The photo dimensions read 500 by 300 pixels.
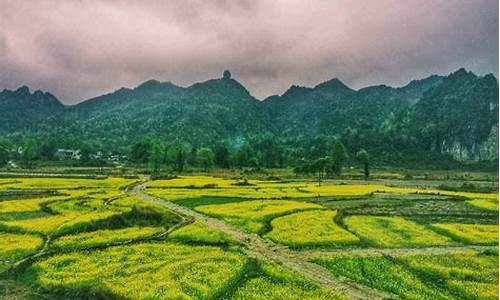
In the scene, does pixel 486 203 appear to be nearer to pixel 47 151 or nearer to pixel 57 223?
pixel 57 223

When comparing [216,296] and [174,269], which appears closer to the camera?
[216,296]

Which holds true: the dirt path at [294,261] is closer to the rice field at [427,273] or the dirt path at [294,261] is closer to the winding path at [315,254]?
the winding path at [315,254]

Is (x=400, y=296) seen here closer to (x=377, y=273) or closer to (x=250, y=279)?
(x=377, y=273)

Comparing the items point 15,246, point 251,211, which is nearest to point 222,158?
point 251,211

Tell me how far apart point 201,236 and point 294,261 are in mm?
10409

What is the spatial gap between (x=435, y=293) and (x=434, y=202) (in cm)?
4390

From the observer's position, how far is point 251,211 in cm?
5206

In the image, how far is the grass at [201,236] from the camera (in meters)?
37.3

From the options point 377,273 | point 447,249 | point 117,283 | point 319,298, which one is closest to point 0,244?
point 117,283

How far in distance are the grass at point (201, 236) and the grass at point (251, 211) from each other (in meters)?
4.08

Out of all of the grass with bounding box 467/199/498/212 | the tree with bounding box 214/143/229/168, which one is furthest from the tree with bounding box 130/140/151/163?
the grass with bounding box 467/199/498/212

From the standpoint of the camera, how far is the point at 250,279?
27.8 m

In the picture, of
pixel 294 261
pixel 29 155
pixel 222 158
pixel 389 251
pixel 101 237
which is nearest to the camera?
pixel 294 261

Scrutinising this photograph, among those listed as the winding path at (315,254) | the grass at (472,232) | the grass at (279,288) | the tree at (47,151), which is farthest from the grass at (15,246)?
the tree at (47,151)
